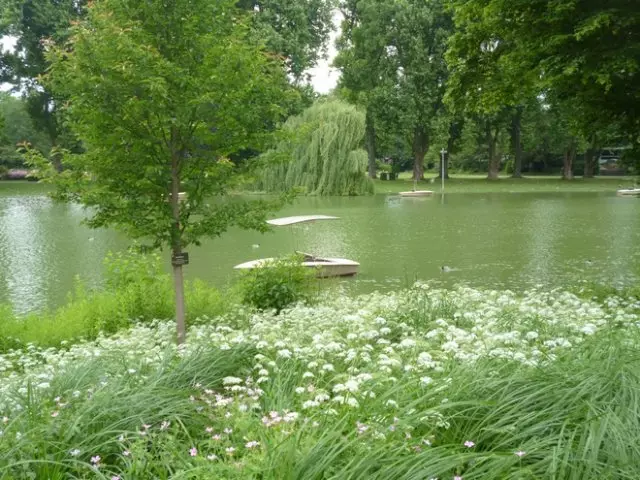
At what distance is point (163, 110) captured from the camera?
23.9 ft

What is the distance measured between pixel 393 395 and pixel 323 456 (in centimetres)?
99

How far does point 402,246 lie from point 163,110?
12.8 m

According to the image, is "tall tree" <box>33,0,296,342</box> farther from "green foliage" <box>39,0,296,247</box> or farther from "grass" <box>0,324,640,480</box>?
"grass" <box>0,324,640,480</box>

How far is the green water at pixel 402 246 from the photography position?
14.5 metres

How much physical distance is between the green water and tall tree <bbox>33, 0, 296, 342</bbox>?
4.06 m

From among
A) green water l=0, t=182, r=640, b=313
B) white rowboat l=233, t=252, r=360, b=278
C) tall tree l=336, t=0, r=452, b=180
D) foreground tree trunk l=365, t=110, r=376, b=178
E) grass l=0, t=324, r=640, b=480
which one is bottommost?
green water l=0, t=182, r=640, b=313

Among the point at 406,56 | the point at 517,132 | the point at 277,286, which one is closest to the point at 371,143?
the point at 406,56

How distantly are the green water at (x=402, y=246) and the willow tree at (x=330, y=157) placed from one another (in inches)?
252

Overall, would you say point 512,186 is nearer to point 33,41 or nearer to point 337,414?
point 33,41

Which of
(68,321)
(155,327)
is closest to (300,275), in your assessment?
(155,327)

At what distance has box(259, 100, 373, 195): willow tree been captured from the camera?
3881 cm

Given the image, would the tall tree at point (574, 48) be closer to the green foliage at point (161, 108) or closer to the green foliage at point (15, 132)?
the green foliage at point (161, 108)

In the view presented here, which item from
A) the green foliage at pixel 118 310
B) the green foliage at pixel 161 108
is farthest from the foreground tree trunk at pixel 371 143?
the green foliage at pixel 161 108

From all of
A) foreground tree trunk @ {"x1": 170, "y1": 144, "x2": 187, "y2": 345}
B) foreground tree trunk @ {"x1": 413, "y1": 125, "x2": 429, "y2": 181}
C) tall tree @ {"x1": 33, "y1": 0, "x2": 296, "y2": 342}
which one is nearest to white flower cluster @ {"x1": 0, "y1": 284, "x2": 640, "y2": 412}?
foreground tree trunk @ {"x1": 170, "y1": 144, "x2": 187, "y2": 345}
